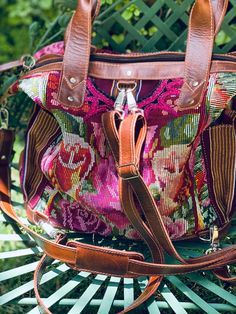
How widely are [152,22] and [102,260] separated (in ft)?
2.21

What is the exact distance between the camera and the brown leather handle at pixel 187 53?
1389 millimetres

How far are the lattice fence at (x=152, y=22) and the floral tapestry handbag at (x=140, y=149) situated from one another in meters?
0.24

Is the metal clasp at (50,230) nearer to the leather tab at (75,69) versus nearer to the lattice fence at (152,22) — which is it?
the leather tab at (75,69)

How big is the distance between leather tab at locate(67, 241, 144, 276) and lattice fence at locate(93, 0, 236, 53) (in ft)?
1.90

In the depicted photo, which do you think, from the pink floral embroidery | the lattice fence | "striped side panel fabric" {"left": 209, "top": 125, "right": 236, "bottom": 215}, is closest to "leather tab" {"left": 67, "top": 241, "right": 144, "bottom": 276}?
the pink floral embroidery

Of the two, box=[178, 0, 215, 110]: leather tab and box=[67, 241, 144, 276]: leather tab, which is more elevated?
box=[178, 0, 215, 110]: leather tab

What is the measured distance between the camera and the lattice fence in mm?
1727

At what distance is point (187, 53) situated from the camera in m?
1.40

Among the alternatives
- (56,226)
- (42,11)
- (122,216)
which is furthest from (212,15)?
(42,11)

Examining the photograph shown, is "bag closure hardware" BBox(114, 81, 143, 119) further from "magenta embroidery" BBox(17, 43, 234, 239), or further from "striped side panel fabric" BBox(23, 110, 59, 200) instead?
"striped side panel fabric" BBox(23, 110, 59, 200)

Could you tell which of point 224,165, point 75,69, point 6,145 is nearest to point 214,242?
point 224,165

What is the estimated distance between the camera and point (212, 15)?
56.4 inches

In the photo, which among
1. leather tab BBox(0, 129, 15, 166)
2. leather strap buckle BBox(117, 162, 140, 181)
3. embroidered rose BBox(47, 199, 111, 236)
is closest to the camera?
leather strap buckle BBox(117, 162, 140, 181)

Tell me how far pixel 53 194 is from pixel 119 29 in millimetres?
587
